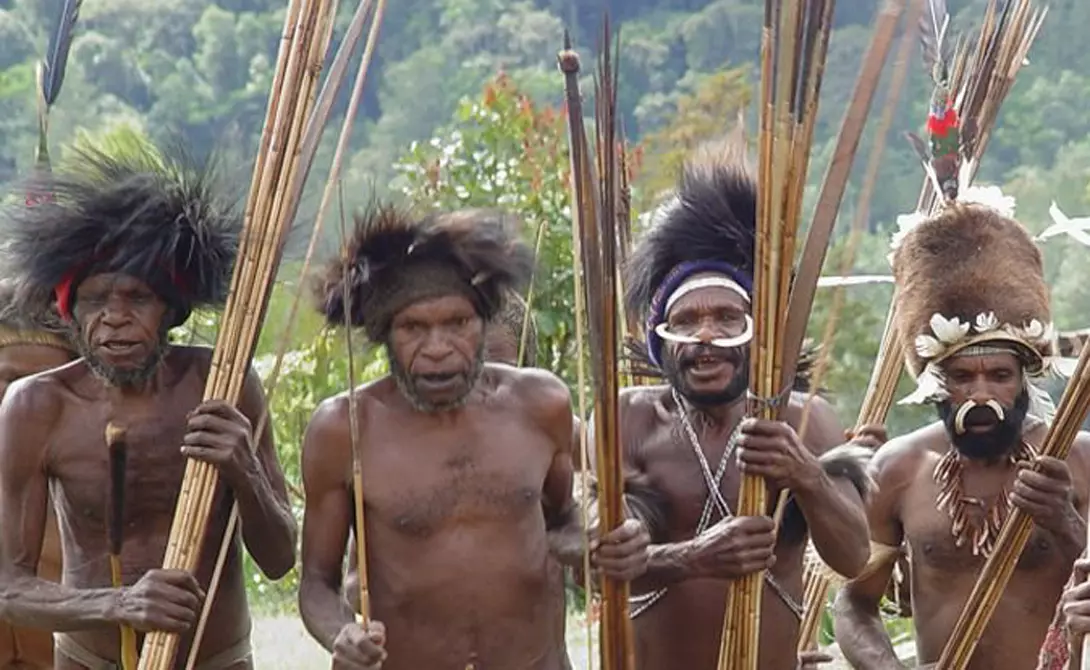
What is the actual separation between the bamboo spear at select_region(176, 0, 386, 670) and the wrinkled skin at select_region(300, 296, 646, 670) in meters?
0.20

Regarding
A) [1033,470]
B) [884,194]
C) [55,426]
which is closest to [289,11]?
[55,426]

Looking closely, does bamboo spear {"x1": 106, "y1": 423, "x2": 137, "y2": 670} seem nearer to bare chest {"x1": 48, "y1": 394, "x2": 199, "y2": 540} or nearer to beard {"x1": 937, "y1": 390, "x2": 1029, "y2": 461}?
bare chest {"x1": 48, "y1": 394, "x2": 199, "y2": 540}

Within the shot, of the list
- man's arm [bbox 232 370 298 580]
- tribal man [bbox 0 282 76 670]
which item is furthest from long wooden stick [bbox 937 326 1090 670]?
tribal man [bbox 0 282 76 670]

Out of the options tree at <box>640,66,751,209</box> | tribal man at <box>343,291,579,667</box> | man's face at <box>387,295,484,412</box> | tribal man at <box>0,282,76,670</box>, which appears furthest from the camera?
tree at <box>640,66,751,209</box>

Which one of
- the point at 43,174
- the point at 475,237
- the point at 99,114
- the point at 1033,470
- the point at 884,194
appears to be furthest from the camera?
the point at 99,114

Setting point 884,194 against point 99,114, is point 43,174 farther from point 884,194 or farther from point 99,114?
point 99,114

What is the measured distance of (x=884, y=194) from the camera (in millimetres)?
19250

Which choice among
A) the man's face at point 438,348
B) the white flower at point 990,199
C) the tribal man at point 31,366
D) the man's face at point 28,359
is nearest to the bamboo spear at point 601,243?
the man's face at point 438,348

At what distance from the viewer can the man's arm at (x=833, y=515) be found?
5.39 metres

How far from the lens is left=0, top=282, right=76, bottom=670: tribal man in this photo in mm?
6824

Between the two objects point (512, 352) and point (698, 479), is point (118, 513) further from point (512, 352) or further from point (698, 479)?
point (512, 352)

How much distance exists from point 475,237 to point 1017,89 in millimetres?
18108

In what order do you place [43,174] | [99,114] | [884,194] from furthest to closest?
[99,114] → [884,194] → [43,174]

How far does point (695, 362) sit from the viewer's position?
18.9ft
